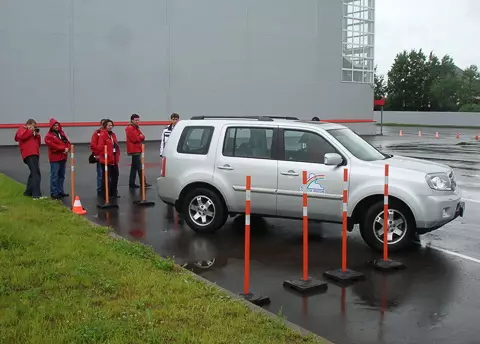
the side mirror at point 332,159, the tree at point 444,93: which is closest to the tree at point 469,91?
the tree at point 444,93

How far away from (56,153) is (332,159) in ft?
21.5

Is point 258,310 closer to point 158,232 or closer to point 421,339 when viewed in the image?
point 421,339

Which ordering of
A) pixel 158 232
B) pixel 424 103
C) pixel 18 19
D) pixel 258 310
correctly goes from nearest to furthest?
pixel 258 310 → pixel 158 232 → pixel 18 19 → pixel 424 103

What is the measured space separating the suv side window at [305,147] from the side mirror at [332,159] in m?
0.29

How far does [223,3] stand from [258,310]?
96.0 ft

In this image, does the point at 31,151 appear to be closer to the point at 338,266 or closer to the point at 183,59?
the point at 338,266

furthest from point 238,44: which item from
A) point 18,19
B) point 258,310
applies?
point 258,310

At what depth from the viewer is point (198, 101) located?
105ft

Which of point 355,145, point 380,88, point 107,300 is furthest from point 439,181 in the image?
point 380,88

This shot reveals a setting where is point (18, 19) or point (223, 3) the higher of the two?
point (223, 3)

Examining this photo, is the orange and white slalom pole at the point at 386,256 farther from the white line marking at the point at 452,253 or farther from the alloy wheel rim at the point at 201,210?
the alloy wheel rim at the point at 201,210

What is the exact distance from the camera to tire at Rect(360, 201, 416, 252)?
25.9ft

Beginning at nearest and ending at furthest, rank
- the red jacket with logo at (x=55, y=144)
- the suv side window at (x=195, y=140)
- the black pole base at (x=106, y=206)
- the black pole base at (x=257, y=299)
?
the black pole base at (x=257, y=299), the suv side window at (x=195, y=140), the black pole base at (x=106, y=206), the red jacket with logo at (x=55, y=144)

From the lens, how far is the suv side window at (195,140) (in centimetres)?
925
